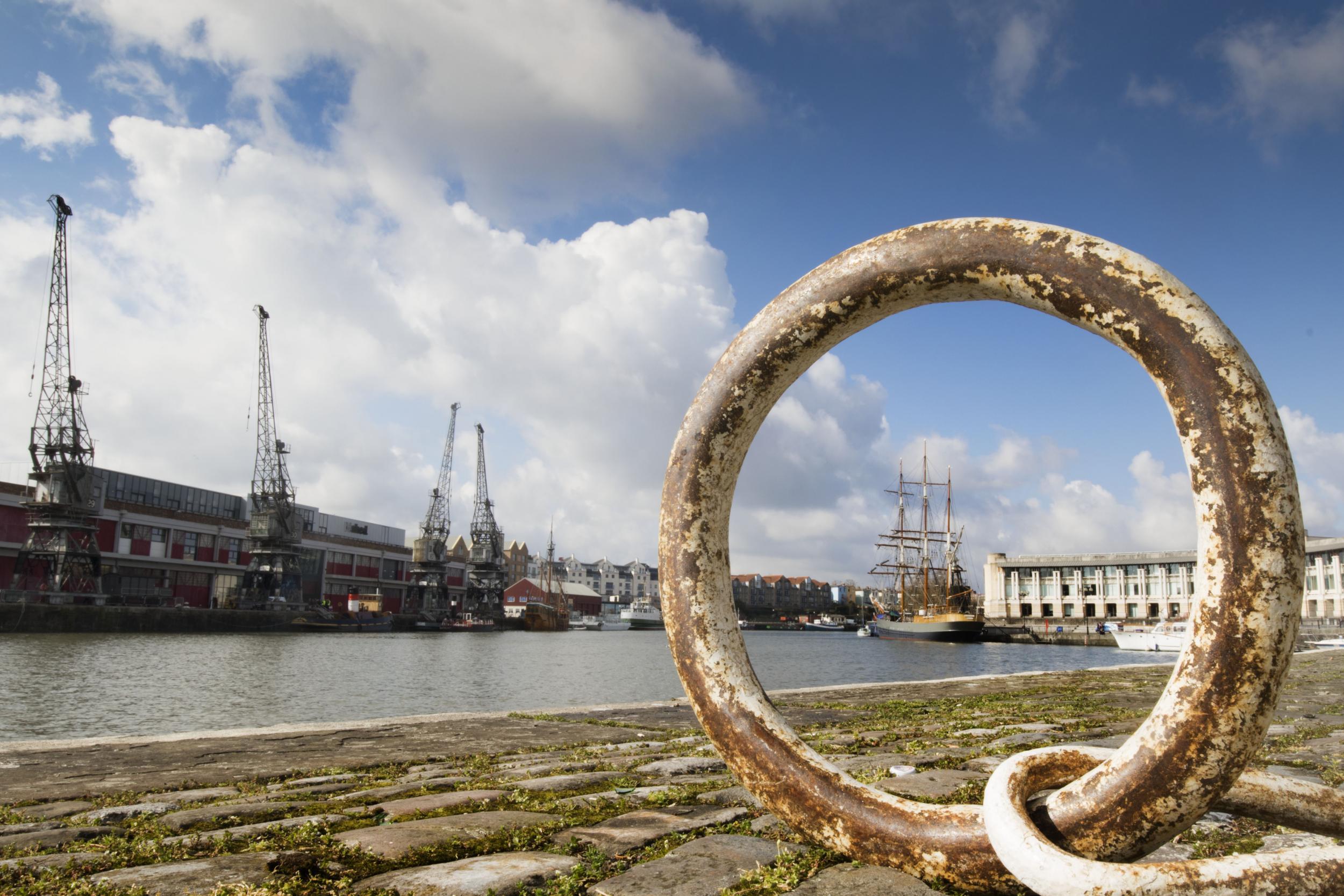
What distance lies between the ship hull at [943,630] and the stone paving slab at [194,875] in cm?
7931

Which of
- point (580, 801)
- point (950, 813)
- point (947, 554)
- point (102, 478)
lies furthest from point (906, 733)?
point (947, 554)

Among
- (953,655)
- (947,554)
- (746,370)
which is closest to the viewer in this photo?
(746,370)

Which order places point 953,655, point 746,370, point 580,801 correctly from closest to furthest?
point 746,370, point 580,801, point 953,655

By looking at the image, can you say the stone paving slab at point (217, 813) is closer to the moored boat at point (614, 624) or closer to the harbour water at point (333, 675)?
the harbour water at point (333, 675)

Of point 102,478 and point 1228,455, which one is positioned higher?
point 102,478

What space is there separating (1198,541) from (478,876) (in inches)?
95.4

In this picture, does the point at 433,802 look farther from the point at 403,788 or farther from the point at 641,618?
the point at 641,618

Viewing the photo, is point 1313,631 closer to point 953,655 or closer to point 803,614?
point 953,655

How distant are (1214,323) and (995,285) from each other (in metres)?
0.58

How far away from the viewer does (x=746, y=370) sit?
291cm

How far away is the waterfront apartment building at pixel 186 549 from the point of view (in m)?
63.6

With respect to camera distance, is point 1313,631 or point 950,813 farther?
point 1313,631

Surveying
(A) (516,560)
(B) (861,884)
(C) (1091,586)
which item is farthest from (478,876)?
(A) (516,560)

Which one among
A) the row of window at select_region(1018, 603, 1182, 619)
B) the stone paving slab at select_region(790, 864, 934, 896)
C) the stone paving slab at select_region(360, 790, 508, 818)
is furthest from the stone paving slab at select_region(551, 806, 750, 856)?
the row of window at select_region(1018, 603, 1182, 619)
